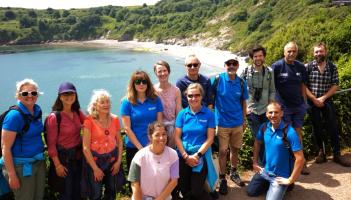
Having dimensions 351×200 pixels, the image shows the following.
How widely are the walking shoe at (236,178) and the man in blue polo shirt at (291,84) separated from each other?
1.28 meters

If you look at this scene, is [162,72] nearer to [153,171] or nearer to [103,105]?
[103,105]

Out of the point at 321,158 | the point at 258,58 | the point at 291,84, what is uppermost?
the point at 258,58

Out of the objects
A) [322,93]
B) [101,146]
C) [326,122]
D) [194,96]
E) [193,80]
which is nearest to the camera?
[101,146]

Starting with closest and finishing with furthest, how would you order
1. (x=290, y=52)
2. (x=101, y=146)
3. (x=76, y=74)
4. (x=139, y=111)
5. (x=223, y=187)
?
(x=101, y=146) → (x=139, y=111) → (x=223, y=187) → (x=290, y=52) → (x=76, y=74)

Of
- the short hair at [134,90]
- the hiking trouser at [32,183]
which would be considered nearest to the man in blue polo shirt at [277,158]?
the short hair at [134,90]

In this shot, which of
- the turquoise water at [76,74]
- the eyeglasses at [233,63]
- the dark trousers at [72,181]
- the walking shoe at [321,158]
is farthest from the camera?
the turquoise water at [76,74]

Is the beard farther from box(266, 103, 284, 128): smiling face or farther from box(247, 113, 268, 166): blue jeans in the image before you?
box(266, 103, 284, 128): smiling face

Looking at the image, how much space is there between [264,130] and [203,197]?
4.70 feet

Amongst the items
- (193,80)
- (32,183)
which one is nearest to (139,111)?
(193,80)

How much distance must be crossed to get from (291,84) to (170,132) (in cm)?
227

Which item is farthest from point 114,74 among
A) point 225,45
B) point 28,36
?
point 28,36

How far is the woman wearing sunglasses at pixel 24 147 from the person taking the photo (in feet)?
14.0

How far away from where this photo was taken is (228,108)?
5.76m

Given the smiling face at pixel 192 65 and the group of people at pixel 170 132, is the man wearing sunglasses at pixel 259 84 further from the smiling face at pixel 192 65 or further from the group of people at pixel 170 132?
the smiling face at pixel 192 65
